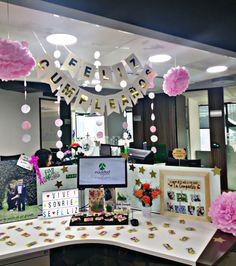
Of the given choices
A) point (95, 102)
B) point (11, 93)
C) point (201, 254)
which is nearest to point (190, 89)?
point (11, 93)

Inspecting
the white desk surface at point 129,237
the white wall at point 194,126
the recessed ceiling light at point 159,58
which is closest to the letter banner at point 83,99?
the white desk surface at point 129,237

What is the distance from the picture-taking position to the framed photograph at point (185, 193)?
6.39ft

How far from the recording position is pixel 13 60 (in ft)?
5.68

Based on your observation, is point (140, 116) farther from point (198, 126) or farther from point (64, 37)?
point (64, 37)

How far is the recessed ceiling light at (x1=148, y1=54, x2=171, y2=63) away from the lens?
359cm

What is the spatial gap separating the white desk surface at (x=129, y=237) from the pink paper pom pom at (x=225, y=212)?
8 cm

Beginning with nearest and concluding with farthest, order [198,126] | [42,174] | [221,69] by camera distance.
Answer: [42,174]
[221,69]
[198,126]

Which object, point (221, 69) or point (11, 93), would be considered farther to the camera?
point (11, 93)

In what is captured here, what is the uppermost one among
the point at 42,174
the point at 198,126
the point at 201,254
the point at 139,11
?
the point at 139,11

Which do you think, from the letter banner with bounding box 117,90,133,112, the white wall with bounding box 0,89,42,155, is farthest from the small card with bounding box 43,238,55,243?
the white wall with bounding box 0,89,42,155

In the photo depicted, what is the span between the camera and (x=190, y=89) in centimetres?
625

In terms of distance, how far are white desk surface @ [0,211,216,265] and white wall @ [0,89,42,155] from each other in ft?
12.3

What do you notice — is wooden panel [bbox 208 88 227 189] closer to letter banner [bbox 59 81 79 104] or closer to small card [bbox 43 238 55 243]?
letter banner [bbox 59 81 79 104]

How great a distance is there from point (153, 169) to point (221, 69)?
3.23 metres
